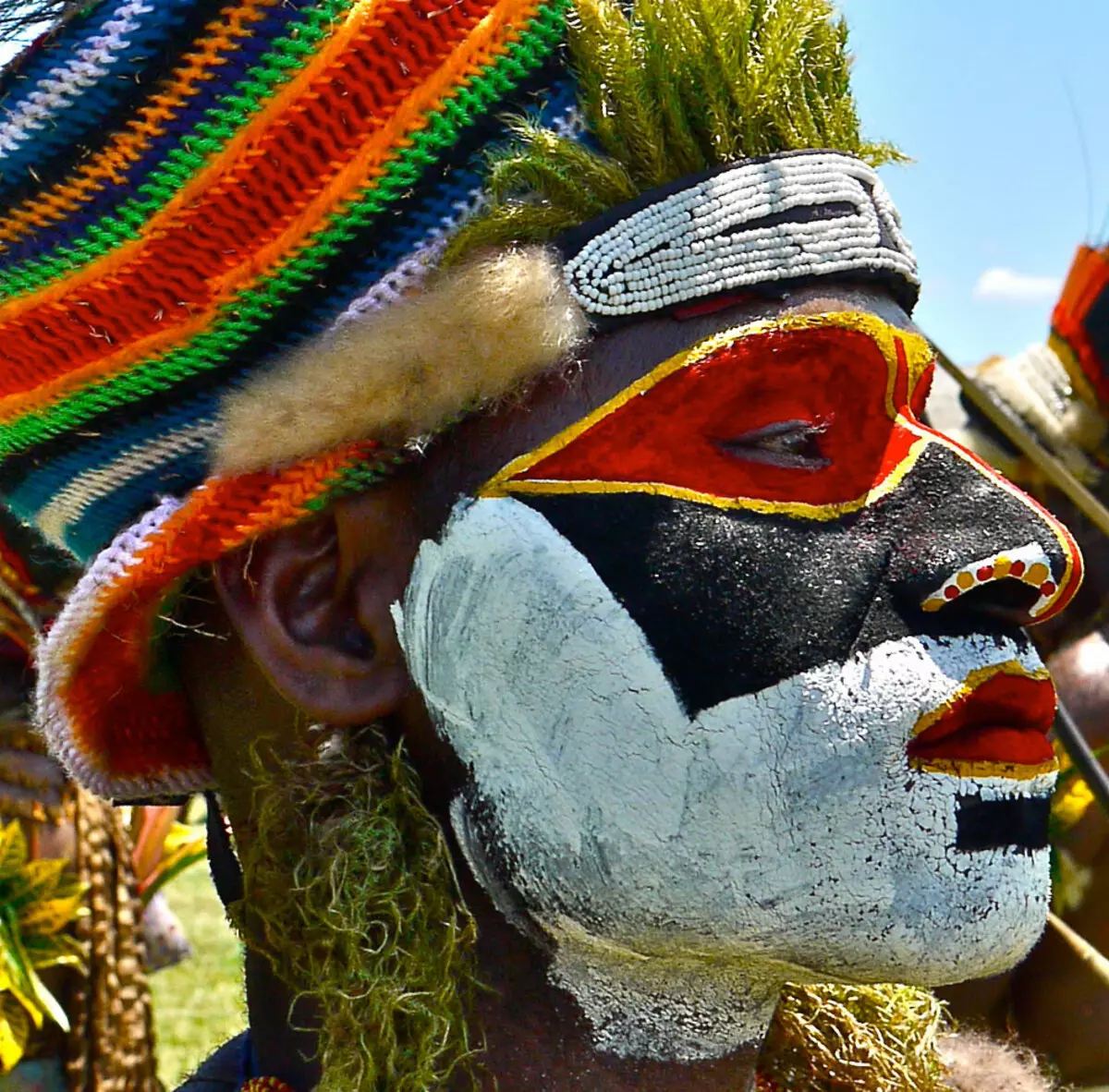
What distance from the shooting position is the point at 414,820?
1.96 metres

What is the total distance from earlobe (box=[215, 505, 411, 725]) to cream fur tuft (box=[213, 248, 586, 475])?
0.42 feet

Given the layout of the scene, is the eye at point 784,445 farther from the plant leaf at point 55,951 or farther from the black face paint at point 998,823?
the plant leaf at point 55,951

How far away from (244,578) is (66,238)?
0.49 m

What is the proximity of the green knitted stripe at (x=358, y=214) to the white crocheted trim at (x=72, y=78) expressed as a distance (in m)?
0.32

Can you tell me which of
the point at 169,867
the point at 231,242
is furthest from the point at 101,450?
the point at 169,867

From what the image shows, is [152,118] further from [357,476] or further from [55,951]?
[55,951]

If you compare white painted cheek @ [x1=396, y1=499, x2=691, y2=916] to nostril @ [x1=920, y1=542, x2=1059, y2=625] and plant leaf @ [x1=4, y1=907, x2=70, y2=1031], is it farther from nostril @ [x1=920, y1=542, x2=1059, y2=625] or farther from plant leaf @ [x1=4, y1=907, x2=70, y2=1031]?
plant leaf @ [x1=4, y1=907, x2=70, y2=1031]

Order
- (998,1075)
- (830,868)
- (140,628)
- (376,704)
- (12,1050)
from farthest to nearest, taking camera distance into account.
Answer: (12,1050) → (998,1075) → (140,628) → (376,704) → (830,868)

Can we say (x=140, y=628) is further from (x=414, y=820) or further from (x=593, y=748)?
(x=593, y=748)

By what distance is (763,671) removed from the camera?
1728mm

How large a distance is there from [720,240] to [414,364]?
0.41 m

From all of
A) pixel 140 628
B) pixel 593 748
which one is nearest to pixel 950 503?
pixel 593 748

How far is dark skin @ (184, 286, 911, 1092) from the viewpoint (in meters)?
1.88

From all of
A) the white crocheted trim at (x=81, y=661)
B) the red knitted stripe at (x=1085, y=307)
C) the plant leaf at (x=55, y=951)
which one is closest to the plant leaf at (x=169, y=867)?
the plant leaf at (x=55, y=951)
